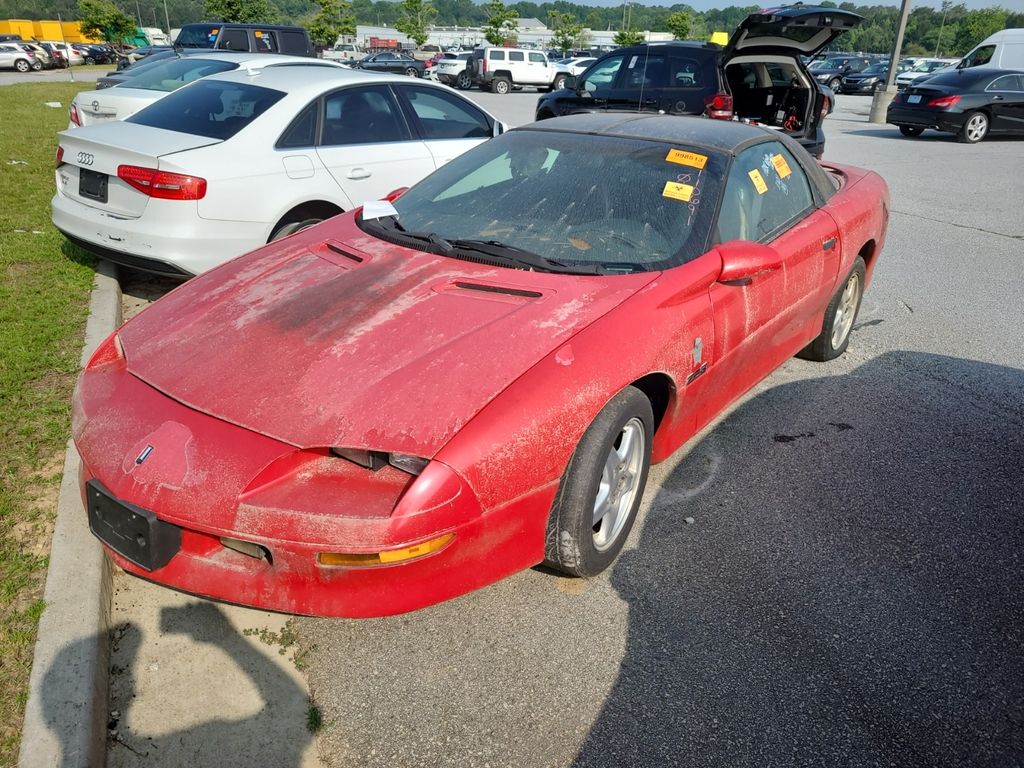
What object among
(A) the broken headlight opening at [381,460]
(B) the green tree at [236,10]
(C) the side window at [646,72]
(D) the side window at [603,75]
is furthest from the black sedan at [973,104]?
(B) the green tree at [236,10]

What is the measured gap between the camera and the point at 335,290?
2.89m

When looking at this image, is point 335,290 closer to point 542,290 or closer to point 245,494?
point 542,290

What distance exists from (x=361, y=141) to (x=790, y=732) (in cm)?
473

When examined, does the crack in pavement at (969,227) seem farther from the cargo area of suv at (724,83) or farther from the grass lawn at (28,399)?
the grass lawn at (28,399)

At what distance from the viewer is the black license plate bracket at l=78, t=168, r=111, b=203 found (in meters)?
4.85

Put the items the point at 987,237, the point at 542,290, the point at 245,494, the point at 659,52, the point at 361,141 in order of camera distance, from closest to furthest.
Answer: the point at 245,494, the point at 542,290, the point at 361,141, the point at 987,237, the point at 659,52

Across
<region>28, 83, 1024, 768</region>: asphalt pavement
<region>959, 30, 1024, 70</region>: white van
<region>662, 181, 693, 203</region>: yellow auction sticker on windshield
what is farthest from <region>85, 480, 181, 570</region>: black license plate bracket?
<region>959, 30, 1024, 70</region>: white van

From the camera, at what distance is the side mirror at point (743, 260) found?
9.96ft

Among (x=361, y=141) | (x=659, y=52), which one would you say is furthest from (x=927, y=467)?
(x=659, y=52)

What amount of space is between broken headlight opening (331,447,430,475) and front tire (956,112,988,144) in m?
16.7

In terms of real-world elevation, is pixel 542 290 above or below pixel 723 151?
below

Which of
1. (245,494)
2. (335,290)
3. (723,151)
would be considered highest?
(723,151)

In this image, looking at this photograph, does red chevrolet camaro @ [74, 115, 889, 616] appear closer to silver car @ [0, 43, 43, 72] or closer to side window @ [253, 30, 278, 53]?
side window @ [253, 30, 278, 53]

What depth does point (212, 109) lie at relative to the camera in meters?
5.36
